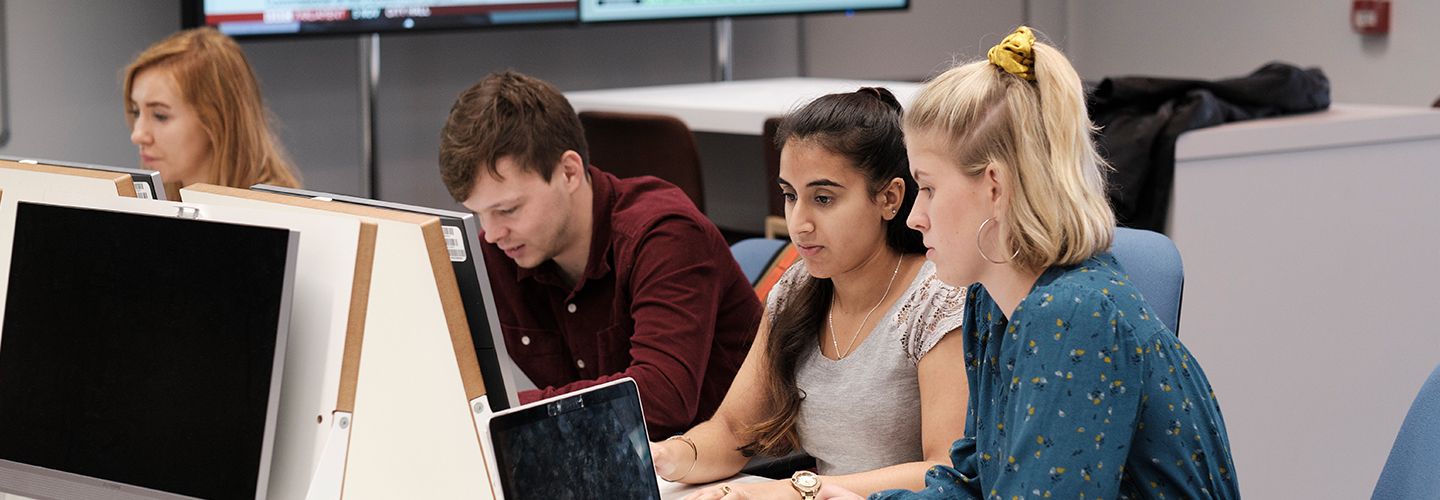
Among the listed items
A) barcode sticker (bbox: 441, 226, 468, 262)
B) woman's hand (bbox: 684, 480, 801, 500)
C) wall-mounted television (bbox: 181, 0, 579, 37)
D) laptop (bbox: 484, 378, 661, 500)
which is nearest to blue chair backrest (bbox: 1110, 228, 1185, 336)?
woman's hand (bbox: 684, 480, 801, 500)

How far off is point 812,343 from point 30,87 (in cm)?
259

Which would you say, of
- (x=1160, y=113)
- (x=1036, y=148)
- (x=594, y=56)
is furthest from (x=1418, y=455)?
(x=594, y=56)

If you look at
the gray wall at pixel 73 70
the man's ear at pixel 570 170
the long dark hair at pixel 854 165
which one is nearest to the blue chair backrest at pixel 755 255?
the man's ear at pixel 570 170

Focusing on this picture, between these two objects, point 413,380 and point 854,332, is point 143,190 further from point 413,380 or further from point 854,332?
point 854,332

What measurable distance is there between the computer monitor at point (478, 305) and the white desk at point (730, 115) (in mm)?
1956

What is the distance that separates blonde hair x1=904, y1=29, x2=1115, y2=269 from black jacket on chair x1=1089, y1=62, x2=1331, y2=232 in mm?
1367

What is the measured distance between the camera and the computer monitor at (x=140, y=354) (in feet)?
4.54

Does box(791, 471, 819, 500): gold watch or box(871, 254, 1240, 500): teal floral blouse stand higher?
box(871, 254, 1240, 500): teal floral blouse

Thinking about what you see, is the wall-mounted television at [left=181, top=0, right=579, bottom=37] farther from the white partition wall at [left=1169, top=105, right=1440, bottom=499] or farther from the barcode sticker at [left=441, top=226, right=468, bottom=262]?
the barcode sticker at [left=441, top=226, right=468, bottom=262]

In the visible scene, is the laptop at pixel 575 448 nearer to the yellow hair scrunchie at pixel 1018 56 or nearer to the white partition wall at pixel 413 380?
→ the white partition wall at pixel 413 380

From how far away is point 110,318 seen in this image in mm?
1481

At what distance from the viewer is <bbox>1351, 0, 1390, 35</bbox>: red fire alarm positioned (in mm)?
4641

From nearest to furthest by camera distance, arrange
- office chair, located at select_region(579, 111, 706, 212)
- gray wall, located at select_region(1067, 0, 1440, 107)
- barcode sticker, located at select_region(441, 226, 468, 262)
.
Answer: barcode sticker, located at select_region(441, 226, 468, 262), office chair, located at select_region(579, 111, 706, 212), gray wall, located at select_region(1067, 0, 1440, 107)

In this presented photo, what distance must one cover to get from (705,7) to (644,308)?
2486 mm
